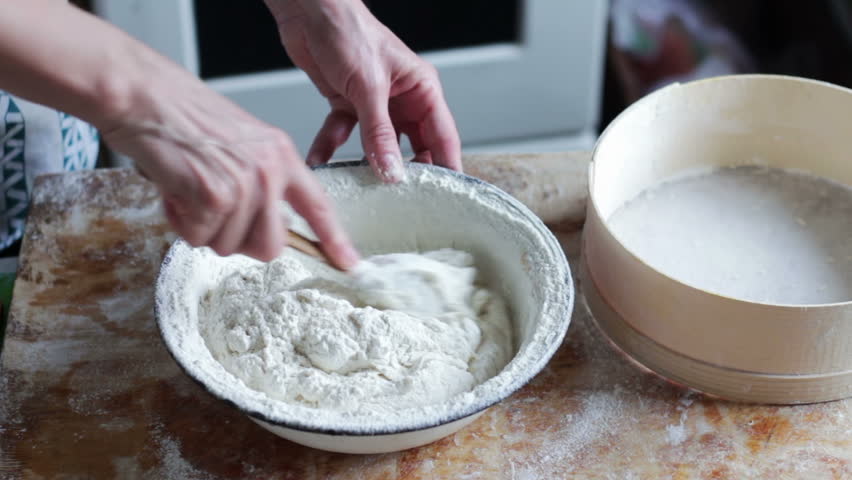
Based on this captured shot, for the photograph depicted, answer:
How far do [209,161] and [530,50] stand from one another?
1.29 metres

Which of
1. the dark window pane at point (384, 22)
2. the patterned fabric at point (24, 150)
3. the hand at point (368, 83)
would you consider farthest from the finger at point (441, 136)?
the dark window pane at point (384, 22)

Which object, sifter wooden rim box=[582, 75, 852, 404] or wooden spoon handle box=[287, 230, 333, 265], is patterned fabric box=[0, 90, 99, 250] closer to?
wooden spoon handle box=[287, 230, 333, 265]

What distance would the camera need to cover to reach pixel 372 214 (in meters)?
1.07

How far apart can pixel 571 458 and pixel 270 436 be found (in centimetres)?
31

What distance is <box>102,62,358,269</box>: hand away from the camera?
2.48 ft

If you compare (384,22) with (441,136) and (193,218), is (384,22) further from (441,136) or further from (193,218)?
(193,218)

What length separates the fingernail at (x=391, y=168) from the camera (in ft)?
3.42

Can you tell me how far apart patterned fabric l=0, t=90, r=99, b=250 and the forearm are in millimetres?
546

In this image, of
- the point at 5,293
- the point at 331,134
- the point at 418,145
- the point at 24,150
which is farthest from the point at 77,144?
the point at 418,145

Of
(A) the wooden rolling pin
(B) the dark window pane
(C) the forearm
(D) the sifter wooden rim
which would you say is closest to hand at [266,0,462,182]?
(A) the wooden rolling pin

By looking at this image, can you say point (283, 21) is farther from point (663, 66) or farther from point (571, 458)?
point (663, 66)

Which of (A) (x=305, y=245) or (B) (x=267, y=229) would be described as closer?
(B) (x=267, y=229)

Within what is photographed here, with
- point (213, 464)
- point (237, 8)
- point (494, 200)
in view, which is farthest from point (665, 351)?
point (237, 8)

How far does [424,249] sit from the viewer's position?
3.57 ft
